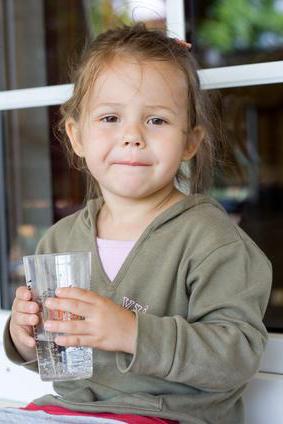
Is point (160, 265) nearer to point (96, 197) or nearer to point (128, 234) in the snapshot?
point (128, 234)

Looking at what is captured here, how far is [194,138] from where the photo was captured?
1119 mm

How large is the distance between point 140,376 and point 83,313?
185 mm

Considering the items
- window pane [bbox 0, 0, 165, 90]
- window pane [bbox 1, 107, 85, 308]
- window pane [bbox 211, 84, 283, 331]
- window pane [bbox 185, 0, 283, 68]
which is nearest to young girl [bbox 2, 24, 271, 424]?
window pane [bbox 0, 0, 165, 90]

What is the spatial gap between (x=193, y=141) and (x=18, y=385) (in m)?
0.68

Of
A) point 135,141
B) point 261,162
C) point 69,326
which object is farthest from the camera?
point 261,162

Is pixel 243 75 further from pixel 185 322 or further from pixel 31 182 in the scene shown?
pixel 31 182

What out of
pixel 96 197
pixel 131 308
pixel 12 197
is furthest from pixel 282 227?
pixel 131 308

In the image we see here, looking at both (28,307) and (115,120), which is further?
(115,120)

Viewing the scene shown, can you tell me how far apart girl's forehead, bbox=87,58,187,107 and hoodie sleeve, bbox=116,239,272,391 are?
10.4 inches

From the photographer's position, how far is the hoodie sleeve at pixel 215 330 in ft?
2.90

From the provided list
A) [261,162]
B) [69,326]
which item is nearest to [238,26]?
[261,162]

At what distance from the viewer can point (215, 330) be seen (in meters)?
0.91

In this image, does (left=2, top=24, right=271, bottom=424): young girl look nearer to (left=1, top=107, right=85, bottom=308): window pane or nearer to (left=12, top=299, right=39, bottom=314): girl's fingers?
(left=12, top=299, right=39, bottom=314): girl's fingers

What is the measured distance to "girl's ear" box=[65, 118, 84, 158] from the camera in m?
1.16
